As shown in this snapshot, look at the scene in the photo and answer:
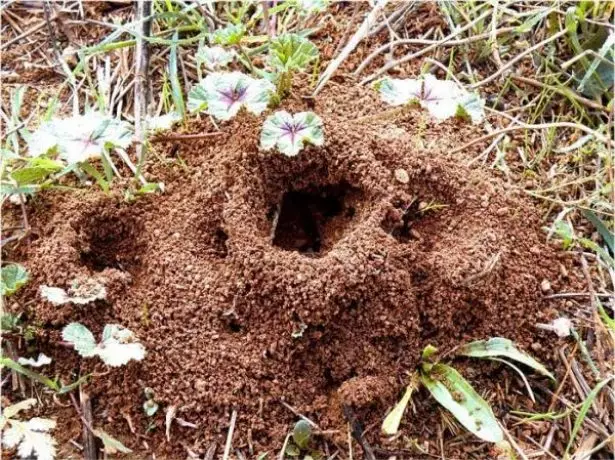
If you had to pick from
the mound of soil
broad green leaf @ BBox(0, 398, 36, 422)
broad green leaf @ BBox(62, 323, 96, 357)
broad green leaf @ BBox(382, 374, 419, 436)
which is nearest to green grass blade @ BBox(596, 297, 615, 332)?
the mound of soil

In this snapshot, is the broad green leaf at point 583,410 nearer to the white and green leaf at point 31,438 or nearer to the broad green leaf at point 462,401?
the broad green leaf at point 462,401

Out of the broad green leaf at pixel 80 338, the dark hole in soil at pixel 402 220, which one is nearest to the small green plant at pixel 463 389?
the dark hole in soil at pixel 402 220

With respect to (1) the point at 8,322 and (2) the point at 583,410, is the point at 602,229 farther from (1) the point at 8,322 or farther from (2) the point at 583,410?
(1) the point at 8,322

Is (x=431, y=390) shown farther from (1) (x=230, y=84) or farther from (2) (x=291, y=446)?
(1) (x=230, y=84)

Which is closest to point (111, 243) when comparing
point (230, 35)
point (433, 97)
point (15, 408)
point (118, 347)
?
point (118, 347)

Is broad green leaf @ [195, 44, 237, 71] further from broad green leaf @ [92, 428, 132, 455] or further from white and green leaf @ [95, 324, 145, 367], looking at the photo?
broad green leaf @ [92, 428, 132, 455]

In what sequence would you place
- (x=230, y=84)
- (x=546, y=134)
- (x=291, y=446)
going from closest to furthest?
1. (x=291, y=446)
2. (x=230, y=84)
3. (x=546, y=134)

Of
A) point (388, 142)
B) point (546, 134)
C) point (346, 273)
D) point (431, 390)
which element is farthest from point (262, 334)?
point (546, 134)
